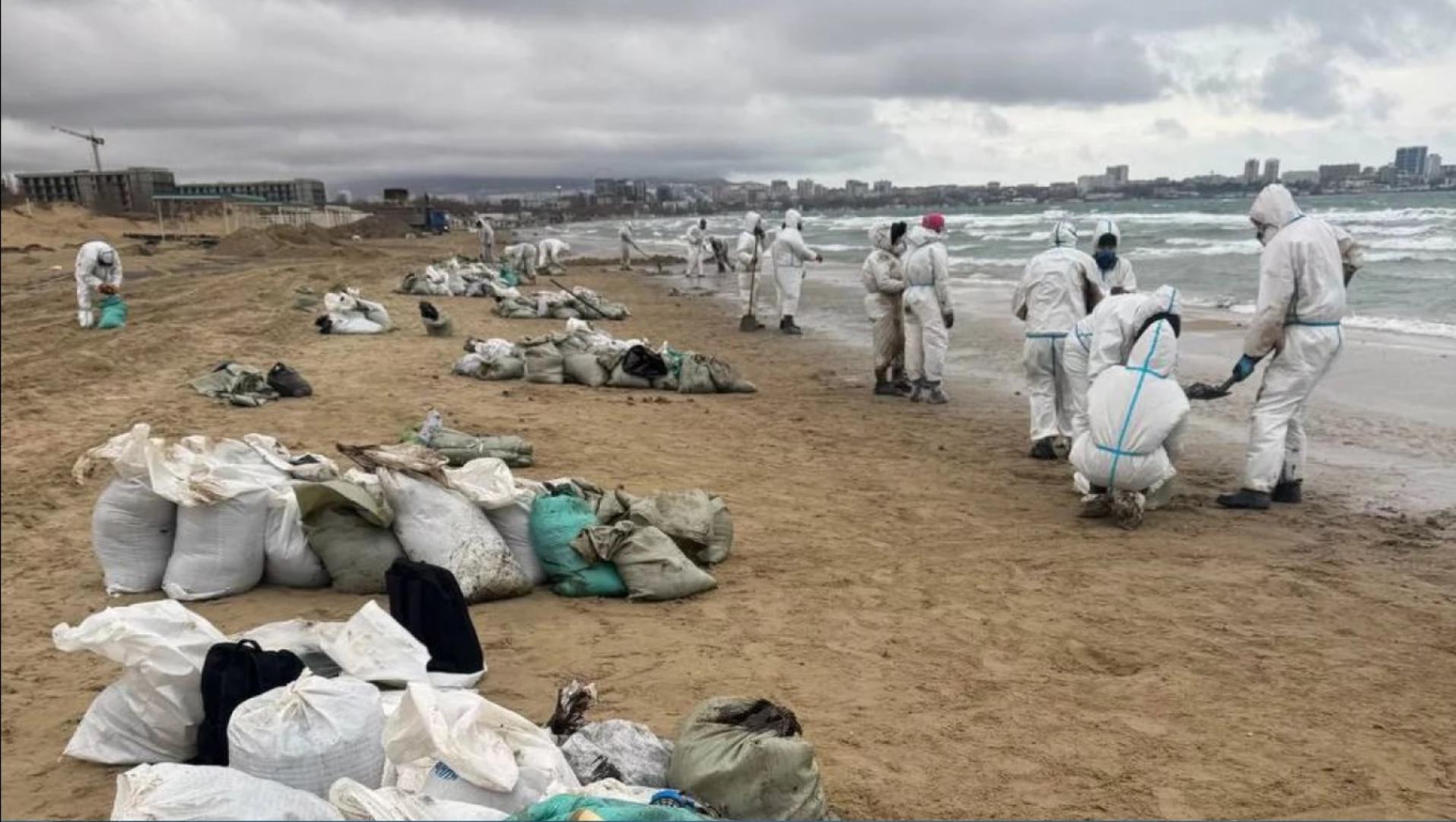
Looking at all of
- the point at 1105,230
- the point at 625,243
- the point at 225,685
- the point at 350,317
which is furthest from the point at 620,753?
the point at 625,243

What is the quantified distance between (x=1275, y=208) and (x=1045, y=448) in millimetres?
2411

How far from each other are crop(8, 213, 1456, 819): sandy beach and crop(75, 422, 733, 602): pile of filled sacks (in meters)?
0.13

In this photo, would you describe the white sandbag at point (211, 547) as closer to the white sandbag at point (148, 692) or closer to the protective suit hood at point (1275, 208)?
the white sandbag at point (148, 692)

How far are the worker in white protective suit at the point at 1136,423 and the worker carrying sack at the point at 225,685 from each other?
4.67 m

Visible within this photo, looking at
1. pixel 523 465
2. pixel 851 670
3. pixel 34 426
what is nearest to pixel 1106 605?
pixel 851 670

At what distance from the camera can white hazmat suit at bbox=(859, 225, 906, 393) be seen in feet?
33.7

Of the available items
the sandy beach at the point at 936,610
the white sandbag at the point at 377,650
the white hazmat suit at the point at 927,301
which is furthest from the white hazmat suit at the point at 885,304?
the white sandbag at the point at 377,650

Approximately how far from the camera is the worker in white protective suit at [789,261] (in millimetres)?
15047

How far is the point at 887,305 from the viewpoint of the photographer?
10508 millimetres

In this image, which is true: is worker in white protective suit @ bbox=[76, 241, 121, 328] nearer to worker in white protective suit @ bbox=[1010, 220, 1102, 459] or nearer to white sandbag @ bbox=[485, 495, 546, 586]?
white sandbag @ bbox=[485, 495, 546, 586]

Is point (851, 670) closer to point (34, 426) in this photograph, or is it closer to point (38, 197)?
point (38, 197)

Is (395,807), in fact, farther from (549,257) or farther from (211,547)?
(549,257)

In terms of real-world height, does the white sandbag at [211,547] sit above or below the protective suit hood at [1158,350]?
below

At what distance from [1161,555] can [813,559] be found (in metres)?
1.95
